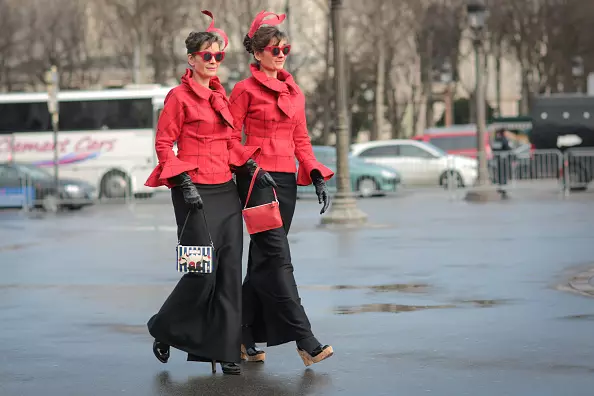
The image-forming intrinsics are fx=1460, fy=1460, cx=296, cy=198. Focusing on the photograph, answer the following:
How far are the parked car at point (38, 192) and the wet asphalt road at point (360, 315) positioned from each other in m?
10.9

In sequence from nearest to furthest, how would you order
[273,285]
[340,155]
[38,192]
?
[273,285]
[340,155]
[38,192]

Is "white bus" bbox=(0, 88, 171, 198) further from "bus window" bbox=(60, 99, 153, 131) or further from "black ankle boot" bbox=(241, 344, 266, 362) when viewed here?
"black ankle boot" bbox=(241, 344, 266, 362)

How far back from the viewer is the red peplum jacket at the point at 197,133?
814 cm

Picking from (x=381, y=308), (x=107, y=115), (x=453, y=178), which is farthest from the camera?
(x=107, y=115)

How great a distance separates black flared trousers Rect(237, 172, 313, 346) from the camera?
27.3ft

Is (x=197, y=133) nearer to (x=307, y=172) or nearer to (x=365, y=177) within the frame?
(x=307, y=172)

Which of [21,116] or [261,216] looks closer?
[261,216]

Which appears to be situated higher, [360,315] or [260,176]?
[260,176]

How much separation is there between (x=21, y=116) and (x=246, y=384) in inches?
1336

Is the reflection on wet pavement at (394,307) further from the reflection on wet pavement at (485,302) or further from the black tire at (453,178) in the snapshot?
the black tire at (453,178)

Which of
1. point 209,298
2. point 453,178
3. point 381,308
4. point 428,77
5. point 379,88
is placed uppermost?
point 428,77

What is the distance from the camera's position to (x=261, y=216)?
8.26 metres

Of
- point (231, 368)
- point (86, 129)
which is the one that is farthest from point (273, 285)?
point (86, 129)

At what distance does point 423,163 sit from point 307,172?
27704 millimetres
